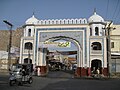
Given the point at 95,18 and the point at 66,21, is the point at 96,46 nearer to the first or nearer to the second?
the point at 95,18

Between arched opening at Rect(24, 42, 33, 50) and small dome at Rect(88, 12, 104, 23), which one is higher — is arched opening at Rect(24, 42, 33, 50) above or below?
below

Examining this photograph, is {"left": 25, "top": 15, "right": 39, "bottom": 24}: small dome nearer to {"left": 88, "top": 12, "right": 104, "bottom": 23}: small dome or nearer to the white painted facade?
the white painted facade

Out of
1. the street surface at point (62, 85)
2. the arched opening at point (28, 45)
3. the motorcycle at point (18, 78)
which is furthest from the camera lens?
the arched opening at point (28, 45)

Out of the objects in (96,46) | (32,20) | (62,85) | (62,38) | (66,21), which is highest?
(32,20)

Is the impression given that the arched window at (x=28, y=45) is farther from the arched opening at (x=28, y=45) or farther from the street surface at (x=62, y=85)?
the street surface at (x=62, y=85)

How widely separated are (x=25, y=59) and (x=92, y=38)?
11638mm

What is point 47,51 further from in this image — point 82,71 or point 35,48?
point 82,71

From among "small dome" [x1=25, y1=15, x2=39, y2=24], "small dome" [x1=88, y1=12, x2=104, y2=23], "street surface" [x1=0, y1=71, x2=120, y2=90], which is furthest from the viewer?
"small dome" [x1=25, y1=15, x2=39, y2=24]

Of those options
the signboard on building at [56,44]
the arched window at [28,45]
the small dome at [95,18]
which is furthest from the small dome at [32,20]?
the small dome at [95,18]

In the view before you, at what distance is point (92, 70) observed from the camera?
36469 mm

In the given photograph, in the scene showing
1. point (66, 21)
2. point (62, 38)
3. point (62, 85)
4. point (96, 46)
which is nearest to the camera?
point (62, 85)

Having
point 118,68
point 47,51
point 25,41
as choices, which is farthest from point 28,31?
point 118,68

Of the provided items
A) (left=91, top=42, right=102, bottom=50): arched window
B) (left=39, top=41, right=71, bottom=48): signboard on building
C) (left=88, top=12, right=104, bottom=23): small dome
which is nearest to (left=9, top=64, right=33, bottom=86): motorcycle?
(left=39, top=41, right=71, bottom=48): signboard on building

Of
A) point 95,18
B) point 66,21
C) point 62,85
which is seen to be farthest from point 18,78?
point 95,18
